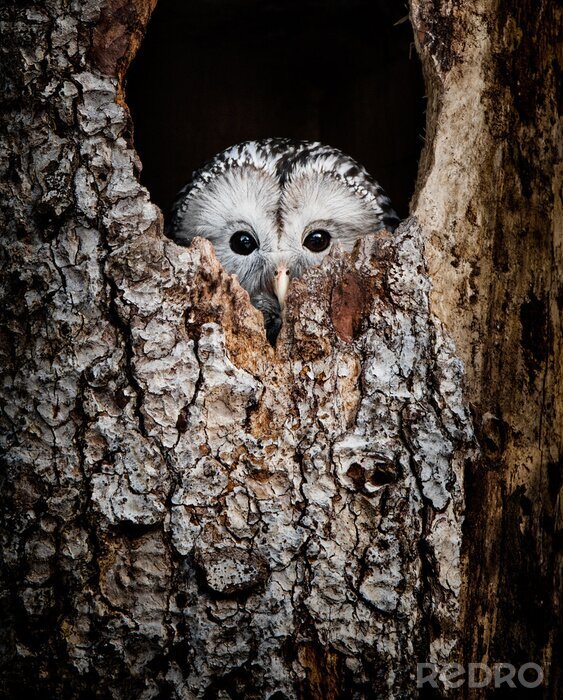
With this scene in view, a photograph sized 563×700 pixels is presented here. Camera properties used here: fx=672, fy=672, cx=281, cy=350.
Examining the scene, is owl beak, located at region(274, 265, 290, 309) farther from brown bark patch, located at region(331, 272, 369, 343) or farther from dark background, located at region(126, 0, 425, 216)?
dark background, located at region(126, 0, 425, 216)

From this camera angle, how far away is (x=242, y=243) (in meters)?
2.26

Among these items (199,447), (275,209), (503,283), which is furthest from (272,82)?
(199,447)

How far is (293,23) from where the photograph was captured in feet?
8.79

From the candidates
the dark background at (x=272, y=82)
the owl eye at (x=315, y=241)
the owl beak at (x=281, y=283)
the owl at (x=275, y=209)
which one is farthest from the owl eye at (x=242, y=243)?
the dark background at (x=272, y=82)

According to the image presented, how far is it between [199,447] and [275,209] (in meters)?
0.98

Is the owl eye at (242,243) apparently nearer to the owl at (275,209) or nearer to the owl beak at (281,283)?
the owl at (275,209)

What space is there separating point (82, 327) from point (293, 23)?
5.90 feet

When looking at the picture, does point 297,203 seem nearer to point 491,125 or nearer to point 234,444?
point 491,125

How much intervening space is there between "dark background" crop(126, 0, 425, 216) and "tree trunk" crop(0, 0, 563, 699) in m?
1.20

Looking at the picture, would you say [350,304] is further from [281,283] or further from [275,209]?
[275,209]

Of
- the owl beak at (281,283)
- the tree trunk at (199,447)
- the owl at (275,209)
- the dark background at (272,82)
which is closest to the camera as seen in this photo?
Answer: the tree trunk at (199,447)

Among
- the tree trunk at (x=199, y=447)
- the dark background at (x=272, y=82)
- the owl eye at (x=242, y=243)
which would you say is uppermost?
the dark background at (x=272, y=82)

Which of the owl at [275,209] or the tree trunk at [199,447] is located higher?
the owl at [275,209]

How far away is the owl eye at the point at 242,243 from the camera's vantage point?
88.3 inches
